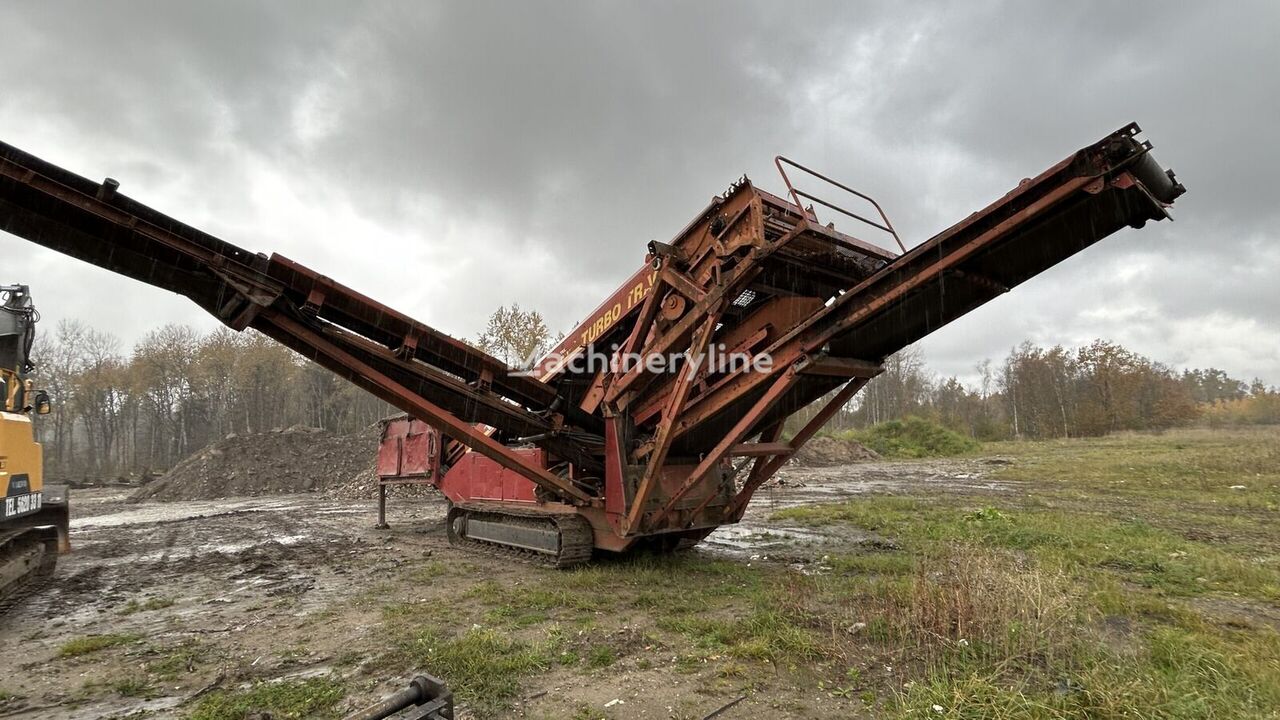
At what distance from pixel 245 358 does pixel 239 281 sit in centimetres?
4370

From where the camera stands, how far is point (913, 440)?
3559cm

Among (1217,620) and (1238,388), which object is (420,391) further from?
(1238,388)

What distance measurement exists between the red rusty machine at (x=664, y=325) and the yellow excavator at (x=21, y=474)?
3.03m

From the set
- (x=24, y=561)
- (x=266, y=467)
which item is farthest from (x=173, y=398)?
(x=24, y=561)

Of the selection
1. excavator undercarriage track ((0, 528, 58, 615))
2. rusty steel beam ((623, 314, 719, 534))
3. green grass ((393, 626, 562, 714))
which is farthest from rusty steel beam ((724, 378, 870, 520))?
excavator undercarriage track ((0, 528, 58, 615))

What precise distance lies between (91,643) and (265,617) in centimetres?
123

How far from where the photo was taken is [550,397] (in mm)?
Answer: 7676

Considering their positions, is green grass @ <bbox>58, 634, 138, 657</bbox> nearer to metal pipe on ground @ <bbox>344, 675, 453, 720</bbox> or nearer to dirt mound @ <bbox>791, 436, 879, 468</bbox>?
metal pipe on ground @ <bbox>344, 675, 453, 720</bbox>

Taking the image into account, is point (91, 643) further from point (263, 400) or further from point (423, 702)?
point (263, 400)

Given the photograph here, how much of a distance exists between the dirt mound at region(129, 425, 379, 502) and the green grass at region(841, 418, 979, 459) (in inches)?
1108

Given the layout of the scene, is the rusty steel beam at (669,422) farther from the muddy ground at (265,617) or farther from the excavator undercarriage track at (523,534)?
the muddy ground at (265,617)

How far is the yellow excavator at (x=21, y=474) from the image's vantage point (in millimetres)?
6328

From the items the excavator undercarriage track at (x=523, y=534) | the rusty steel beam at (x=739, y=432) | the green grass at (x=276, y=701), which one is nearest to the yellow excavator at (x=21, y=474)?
the green grass at (x=276, y=701)

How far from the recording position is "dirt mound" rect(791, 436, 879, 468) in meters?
31.8
